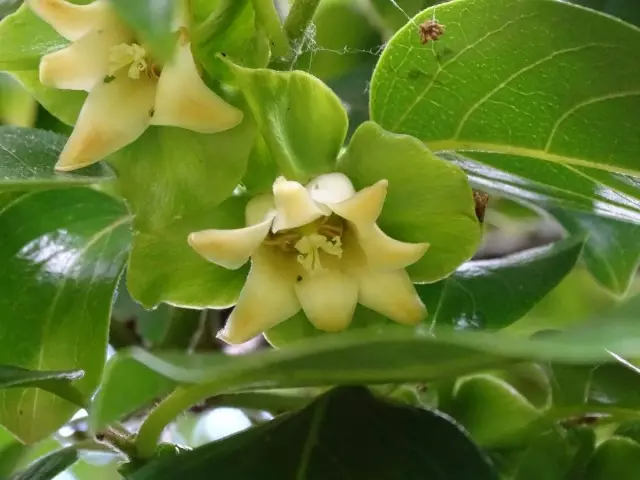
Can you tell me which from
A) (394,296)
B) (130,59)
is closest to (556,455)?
(394,296)

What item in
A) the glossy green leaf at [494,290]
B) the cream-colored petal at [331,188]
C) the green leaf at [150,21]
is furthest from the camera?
the glossy green leaf at [494,290]

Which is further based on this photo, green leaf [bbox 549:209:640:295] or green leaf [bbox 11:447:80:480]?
green leaf [bbox 549:209:640:295]

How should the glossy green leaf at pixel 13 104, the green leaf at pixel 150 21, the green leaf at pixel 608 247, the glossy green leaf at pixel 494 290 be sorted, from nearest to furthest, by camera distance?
the green leaf at pixel 150 21, the glossy green leaf at pixel 494 290, the green leaf at pixel 608 247, the glossy green leaf at pixel 13 104

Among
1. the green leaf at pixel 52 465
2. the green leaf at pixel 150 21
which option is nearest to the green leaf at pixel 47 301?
the green leaf at pixel 52 465

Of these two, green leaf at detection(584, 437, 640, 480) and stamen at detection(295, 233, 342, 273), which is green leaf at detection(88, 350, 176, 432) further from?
green leaf at detection(584, 437, 640, 480)

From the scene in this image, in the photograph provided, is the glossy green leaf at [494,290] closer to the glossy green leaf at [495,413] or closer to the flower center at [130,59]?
the glossy green leaf at [495,413]

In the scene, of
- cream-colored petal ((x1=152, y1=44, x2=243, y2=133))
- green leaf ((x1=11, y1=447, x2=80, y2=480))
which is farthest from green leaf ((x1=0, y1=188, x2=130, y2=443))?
cream-colored petal ((x1=152, y1=44, x2=243, y2=133))
